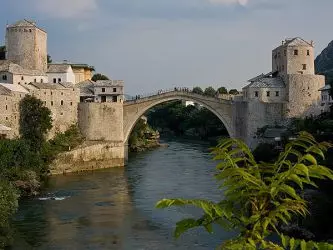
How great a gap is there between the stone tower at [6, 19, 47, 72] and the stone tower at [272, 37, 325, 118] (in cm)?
2270

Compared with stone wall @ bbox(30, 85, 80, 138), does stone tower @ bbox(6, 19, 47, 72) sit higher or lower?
higher

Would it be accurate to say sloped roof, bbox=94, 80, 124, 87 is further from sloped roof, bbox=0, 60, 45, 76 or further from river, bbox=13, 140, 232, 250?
river, bbox=13, 140, 232, 250

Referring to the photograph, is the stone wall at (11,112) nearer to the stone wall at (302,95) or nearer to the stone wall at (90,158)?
the stone wall at (90,158)

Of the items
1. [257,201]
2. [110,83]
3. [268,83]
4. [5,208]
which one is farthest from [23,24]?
[257,201]

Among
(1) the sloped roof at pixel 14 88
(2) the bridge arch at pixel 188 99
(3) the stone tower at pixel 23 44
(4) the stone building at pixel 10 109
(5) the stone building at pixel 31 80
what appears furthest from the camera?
(3) the stone tower at pixel 23 44

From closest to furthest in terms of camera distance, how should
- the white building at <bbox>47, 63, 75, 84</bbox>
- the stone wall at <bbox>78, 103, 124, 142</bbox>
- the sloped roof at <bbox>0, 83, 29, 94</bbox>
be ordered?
the sloped roof at <bbox>0, 83, 29, 94</bbox>
the stone wall at <bbox>78, 103, 124, 142</bbox>
the white building at <bbox>47, 63, 75, 84</bbox>

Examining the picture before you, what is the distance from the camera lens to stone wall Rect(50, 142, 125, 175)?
4109 centimetres

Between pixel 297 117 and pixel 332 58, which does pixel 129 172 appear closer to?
pixel 297 117

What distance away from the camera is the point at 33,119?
133 ft

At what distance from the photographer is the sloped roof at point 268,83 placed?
146 ft

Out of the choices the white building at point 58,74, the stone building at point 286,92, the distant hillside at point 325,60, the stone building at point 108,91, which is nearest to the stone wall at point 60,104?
the stone building at point 108,91

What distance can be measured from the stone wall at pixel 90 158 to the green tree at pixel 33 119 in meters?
2.36

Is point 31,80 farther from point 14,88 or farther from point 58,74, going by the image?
point 14,88

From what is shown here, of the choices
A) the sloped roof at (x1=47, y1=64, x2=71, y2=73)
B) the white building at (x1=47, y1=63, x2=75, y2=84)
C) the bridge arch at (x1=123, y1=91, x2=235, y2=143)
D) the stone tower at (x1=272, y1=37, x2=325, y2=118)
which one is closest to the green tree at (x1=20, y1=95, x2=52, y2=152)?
the bridge arch at (x1=123, y1=91, x2=235, y2=143)
